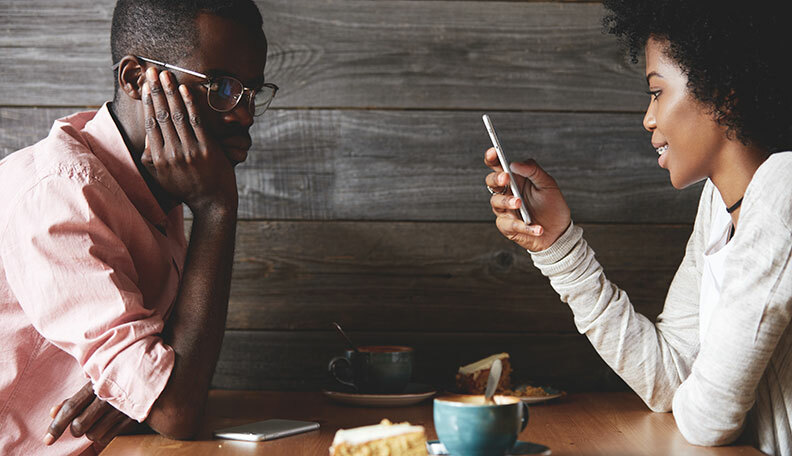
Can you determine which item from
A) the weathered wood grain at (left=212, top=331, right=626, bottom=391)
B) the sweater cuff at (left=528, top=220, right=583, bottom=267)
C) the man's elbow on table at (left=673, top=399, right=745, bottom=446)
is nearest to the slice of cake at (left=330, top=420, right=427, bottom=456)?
the man's elbow on table at (left=673, top=399, right=745, bottom=446)

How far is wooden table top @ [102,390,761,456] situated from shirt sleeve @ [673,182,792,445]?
0.18ft

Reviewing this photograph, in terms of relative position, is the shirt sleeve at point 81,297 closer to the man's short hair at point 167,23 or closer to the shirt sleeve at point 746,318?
the man's short hair at point 167,23

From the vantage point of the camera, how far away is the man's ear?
114 centimetres

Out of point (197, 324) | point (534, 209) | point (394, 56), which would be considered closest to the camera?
point (197, 324)

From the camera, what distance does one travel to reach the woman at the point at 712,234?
0.96 m

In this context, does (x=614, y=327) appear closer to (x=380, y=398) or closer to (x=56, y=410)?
(x=380, y=398)

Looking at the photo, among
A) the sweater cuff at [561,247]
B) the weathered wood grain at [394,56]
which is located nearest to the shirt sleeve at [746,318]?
the sweater cuff at [561,247]

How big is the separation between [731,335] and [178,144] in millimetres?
819

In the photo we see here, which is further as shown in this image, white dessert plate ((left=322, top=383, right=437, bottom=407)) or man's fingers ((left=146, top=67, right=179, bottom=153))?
white dessert plate ((left=322, top=383, right=437, bottom=407))

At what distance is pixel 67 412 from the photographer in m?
1.00

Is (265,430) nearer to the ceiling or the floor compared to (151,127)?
nearer to the floor

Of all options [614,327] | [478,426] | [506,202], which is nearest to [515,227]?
[506,202]

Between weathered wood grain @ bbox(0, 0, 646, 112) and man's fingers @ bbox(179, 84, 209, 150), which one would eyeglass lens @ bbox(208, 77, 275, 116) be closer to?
man's fingers @ bbox(179, 84, 209, 150)

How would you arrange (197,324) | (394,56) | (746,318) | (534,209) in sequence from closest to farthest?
(746,318) → (197,324) → (534,209) → (394,56)
